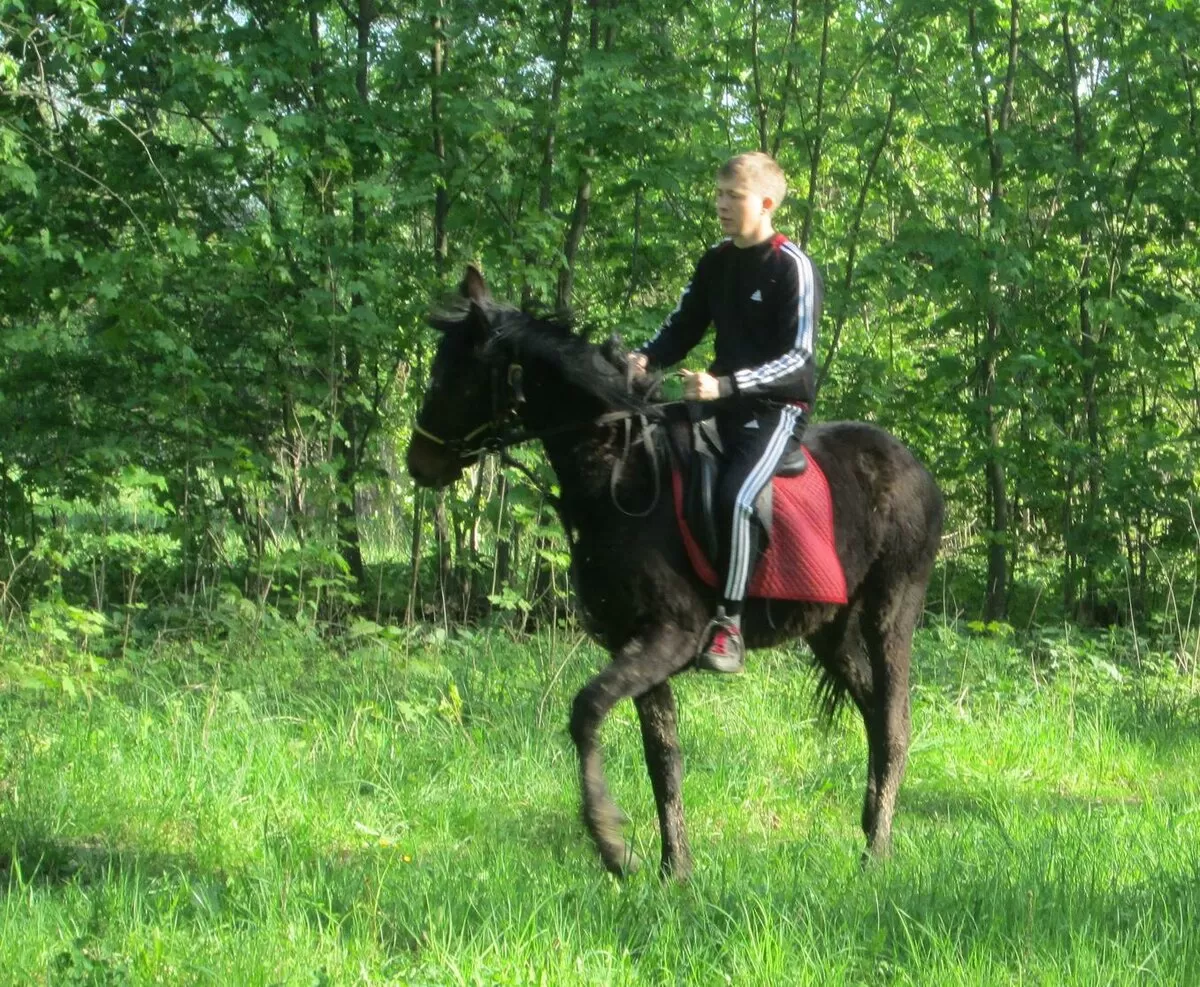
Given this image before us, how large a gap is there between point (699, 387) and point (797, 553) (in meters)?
0.93

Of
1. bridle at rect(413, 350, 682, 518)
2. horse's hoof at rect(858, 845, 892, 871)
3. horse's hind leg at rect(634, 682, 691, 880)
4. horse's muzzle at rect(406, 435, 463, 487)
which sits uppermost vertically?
bridle at rect(413, 350, 682, 518)

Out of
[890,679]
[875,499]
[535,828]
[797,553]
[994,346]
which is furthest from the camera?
[994,346]

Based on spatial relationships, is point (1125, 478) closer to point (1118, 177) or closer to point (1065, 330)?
point (1065, 330)

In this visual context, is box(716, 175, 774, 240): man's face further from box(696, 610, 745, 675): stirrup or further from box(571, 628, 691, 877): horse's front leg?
box(571, 628, 691, 877): horse's front leg

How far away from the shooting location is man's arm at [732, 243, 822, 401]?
5344 millimetres

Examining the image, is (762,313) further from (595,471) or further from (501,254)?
(501,254)

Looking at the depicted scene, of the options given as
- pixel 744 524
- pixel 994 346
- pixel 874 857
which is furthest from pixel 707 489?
pixel 994 346

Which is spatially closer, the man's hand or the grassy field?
the grassy field

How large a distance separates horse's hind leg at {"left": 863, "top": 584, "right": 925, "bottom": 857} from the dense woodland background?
3.83 meters

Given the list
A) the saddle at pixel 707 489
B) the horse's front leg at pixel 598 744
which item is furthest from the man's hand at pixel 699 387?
the horse's front leg at pixel 598 744

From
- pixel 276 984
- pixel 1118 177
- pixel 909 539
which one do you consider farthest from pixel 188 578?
pixel 1118 177

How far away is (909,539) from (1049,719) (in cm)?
268

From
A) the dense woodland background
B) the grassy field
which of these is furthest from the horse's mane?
the dense woodland background

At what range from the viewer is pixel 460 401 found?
17.2 ft
